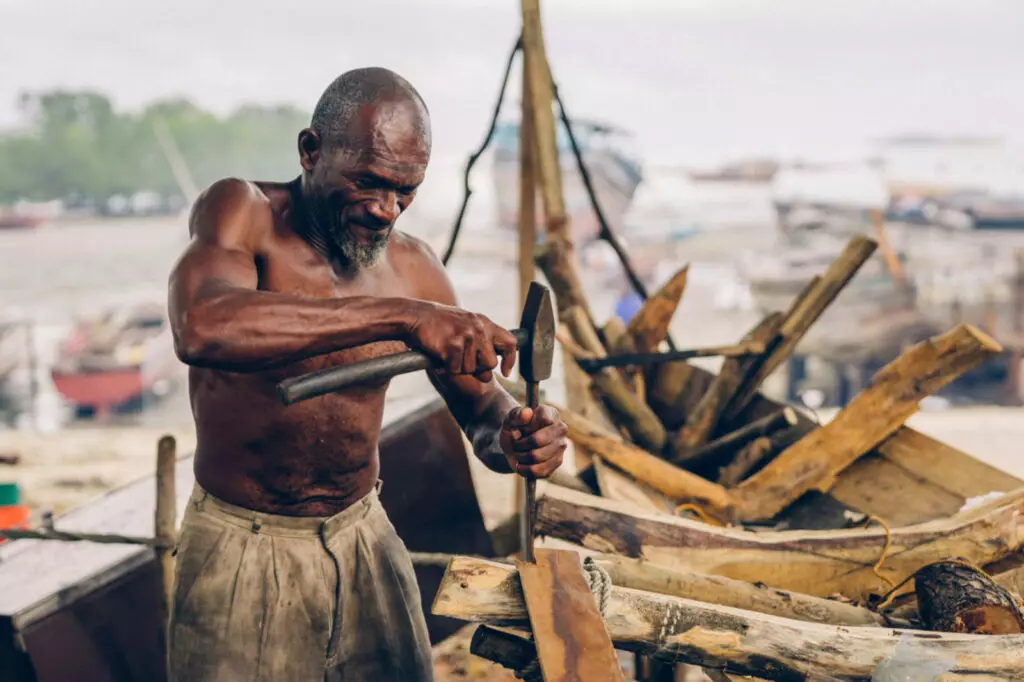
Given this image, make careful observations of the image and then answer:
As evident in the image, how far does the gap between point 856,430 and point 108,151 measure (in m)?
25.6

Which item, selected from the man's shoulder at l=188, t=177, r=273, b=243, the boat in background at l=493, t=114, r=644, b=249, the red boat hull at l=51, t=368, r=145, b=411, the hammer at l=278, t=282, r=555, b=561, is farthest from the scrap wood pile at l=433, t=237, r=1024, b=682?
the boat in background at l=493, t=114, r=644, b=249

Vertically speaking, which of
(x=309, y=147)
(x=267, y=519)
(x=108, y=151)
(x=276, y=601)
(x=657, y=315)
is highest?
(x=108, y=151)

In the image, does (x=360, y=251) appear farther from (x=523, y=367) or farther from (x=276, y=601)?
(x=276, y=601)

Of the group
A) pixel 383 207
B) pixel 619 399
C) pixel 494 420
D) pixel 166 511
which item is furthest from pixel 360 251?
pixel 619 399

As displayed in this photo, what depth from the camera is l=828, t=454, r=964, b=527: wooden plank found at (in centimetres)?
380

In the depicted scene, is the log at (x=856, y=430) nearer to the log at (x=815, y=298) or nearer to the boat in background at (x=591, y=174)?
the log at (x=815, y=298)

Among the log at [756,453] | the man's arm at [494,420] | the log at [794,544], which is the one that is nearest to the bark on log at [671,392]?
the log at [756,453]

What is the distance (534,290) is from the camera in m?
2.21

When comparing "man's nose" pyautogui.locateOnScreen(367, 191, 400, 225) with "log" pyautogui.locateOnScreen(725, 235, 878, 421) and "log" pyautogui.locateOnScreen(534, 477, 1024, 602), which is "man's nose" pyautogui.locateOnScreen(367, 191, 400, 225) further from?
"log" pyautogui.locateOnScreen(725, 235, 878, 421)

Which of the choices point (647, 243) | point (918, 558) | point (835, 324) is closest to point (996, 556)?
point (918, 558)

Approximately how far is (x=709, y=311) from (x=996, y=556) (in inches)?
626

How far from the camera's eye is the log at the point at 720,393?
452 centimetres

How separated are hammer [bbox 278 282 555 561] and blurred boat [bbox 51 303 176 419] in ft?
43.5

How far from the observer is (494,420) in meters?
2.69
